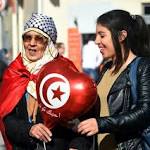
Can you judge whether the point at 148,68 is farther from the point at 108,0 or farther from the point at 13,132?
the point at 108,0

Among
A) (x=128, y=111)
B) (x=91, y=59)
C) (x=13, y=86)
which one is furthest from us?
(x=91, y=59)

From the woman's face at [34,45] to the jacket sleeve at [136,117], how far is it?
58 centimetres

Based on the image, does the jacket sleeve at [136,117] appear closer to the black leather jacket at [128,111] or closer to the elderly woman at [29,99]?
the black leather jacket at [128,111]

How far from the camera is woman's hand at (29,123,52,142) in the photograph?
380 centimetres

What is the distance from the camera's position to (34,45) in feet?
13.1

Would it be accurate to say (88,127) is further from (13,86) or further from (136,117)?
(13,86)

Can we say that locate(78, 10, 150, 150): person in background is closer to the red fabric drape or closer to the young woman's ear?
the young woman's ear

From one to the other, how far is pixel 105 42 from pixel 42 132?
648 millimetres

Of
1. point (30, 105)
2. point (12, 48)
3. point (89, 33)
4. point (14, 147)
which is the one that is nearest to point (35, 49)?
point (30, 105)

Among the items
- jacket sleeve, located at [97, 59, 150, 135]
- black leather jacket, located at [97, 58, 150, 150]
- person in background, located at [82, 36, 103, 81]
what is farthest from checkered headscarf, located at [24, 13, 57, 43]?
person in background, located at [82, 36, 103, 81]

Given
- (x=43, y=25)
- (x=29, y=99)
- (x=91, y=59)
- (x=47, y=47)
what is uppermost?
(x=43, y=25)

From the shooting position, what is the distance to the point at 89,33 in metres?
17.9

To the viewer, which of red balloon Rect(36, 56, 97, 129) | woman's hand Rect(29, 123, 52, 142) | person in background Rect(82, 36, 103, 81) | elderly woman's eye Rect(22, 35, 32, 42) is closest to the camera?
red balloon Rect(36, 56, 97, 129)

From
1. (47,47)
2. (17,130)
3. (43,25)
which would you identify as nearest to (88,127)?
(17,130)
